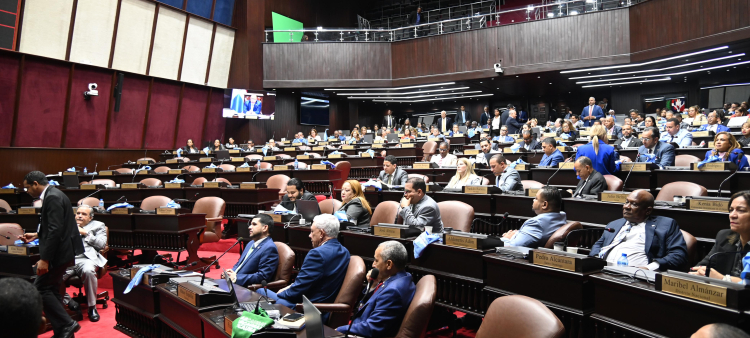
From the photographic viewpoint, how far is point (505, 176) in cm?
516

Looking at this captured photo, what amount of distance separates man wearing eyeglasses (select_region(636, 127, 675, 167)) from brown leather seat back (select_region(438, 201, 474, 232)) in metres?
2.59

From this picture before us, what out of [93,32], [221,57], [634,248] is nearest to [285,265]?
[634,248]

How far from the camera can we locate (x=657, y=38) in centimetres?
1005

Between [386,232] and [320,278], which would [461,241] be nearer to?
[386,232]

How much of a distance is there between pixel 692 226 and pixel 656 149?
2.28m

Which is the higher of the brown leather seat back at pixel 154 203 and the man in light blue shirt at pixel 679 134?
the man in light blue shirt at pixel 679 134

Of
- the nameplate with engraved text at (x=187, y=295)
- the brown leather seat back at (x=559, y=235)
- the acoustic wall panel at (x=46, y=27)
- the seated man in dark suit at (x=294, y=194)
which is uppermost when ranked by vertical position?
the acoustic wall panel at (x=46, y=27)

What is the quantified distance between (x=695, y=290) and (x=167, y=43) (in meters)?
13.0

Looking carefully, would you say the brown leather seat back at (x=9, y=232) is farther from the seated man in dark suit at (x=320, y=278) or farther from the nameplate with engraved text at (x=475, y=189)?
the nameplate with engraved text at (x=475, y=189)

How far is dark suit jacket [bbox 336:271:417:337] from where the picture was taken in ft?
7.87

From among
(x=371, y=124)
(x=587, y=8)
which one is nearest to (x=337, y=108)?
(x=371, y=124)

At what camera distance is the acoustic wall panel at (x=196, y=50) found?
42.5 ft

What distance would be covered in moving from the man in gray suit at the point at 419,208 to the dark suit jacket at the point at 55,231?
Answer: 8.54ft

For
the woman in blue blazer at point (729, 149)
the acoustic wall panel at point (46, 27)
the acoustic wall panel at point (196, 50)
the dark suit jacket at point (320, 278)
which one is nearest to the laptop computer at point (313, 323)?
the dark suit jacket at point (320, 278)
